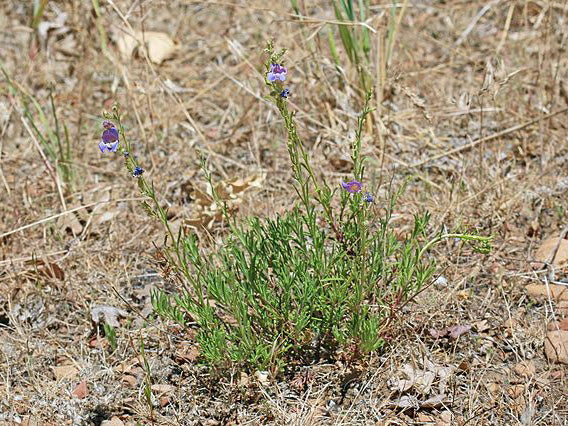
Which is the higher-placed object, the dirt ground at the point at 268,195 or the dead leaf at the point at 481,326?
the dirt ground at the point at 268,195

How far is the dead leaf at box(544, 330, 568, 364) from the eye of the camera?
249 cm

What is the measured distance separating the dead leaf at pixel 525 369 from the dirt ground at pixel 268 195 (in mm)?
11

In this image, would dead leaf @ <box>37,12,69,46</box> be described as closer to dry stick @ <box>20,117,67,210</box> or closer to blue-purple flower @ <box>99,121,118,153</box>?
dry stick @ <box>20,117,67,210</box>

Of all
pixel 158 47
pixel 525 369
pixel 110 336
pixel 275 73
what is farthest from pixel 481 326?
pixel 158 47

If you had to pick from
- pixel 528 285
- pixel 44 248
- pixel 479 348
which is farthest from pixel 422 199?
pixel 44 248

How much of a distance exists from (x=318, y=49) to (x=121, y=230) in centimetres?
142

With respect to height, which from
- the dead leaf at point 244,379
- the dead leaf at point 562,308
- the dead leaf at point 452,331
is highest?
the dead leaf at point 244,379

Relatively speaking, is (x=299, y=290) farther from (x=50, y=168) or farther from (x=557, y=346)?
(x=50, y=168)

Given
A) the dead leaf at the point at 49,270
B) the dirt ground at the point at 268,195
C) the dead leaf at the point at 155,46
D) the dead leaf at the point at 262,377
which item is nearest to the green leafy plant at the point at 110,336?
the dirt ground at the point at 268,195

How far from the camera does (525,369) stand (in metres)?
2.48

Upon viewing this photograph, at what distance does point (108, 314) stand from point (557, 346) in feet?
5.29

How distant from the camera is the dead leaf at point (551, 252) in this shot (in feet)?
9.45

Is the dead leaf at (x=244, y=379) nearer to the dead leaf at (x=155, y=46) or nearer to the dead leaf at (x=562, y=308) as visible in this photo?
the dead leaf at (x=562, y=308)

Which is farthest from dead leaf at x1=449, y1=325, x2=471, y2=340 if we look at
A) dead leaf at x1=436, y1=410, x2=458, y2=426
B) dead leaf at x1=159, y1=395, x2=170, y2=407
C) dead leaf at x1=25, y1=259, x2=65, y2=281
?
dead leaf at x1=25, y1=259, x2=65, y2=281
